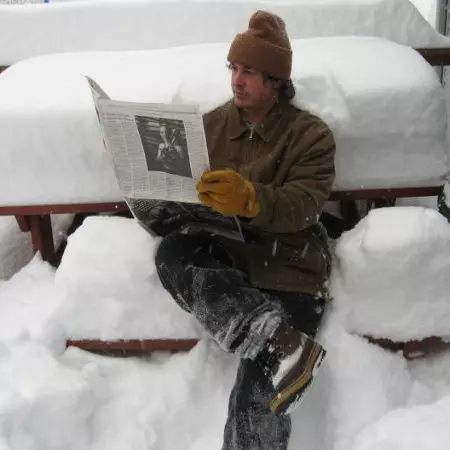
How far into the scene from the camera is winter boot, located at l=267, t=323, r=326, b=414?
1.53 meters

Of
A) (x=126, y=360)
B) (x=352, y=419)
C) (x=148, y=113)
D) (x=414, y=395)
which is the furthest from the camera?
(x=126, y=360)

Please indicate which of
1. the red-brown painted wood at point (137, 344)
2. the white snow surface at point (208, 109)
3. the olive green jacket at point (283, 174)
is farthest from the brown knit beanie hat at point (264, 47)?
the red-brown painted wood at point (137, 344)

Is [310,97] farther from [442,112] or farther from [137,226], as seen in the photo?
[137,226]

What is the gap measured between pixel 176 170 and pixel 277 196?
0.30 meters

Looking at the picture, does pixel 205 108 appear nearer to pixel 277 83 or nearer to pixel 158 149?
pixel 277 83

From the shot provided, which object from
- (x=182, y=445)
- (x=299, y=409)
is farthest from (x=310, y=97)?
(x=182, y=445)

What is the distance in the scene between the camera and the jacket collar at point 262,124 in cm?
180

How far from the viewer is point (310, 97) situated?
1.98 m

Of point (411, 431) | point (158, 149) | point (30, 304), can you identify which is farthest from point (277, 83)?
point (30, 304)

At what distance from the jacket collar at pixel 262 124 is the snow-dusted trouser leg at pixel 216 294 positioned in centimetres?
37

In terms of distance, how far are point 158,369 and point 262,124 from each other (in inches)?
35.0

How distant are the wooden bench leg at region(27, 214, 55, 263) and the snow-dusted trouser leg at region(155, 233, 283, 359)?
741 mm

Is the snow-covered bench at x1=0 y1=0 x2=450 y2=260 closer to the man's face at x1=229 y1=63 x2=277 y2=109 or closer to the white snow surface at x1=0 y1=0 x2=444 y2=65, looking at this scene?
the man's face at x1=229 y1=63 x2=277 y2=109

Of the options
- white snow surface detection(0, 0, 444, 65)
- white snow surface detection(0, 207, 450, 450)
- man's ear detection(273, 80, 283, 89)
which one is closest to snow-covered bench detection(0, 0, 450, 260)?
man's ear detection(273, 80, 283, 89)
